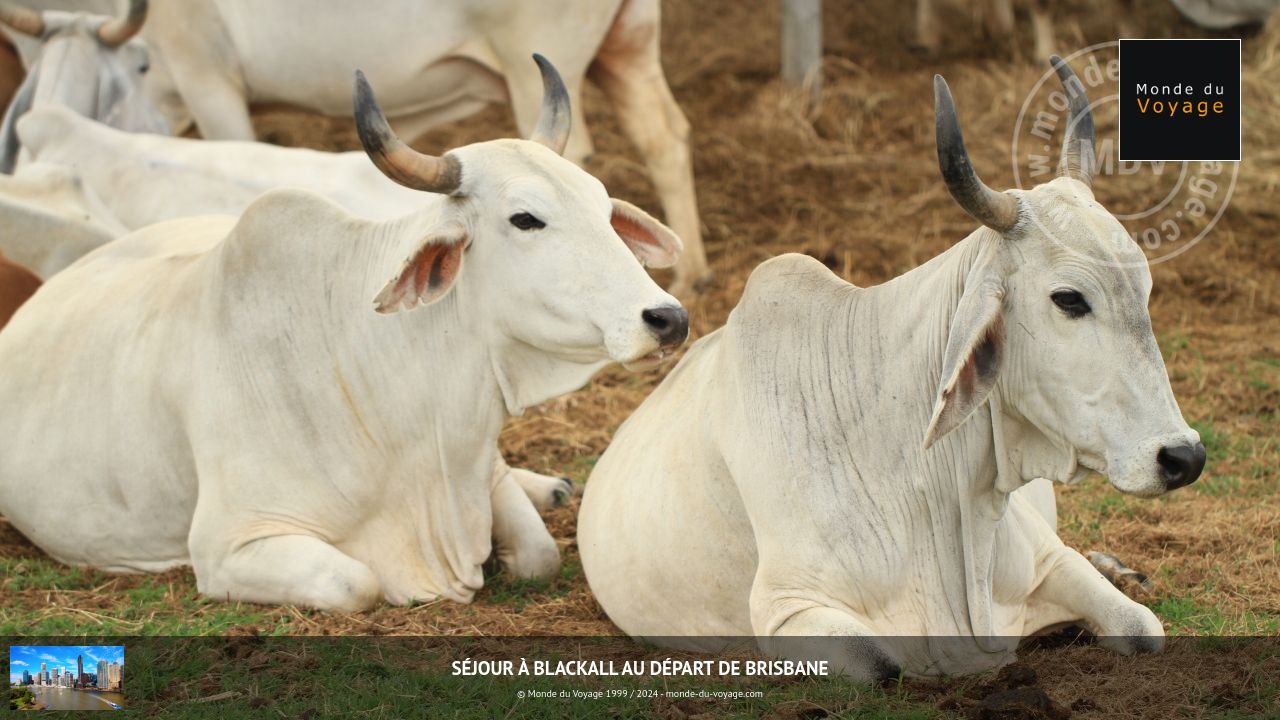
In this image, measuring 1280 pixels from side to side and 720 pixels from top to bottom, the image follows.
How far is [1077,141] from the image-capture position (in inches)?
166

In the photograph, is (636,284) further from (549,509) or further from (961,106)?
(961,106)

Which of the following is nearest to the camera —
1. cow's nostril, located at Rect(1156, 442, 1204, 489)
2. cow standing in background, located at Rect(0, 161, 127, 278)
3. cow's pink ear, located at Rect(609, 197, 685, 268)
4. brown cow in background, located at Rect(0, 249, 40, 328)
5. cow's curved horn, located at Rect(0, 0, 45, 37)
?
cow's nostril, located at Rect(1156, 442, 1204, 489)

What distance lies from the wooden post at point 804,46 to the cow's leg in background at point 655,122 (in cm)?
193

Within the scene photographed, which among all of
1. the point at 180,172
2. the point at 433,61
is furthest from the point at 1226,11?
the point at 180,172

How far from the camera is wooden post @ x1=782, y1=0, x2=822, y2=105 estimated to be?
1016 centimetres

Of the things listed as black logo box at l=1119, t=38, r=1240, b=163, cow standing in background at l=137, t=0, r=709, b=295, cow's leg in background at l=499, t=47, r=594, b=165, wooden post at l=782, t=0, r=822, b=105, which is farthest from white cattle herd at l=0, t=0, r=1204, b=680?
wooden post at l=782, t=0, r=822, b=105

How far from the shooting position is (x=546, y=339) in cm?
474

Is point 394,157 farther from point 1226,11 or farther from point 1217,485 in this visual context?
point 1226,11

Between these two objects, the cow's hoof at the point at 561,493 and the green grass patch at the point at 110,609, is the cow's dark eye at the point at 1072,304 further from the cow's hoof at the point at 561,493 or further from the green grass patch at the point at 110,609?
the cow's hoof at the point at 561,493

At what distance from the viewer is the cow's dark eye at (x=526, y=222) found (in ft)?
15.4

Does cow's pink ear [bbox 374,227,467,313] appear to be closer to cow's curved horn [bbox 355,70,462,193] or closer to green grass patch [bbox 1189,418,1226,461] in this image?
cow's curved horn [bbox 355,70,462,193]

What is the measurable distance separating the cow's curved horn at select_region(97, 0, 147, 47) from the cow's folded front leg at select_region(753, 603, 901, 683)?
16.7 ft

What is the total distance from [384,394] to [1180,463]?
2.27 m

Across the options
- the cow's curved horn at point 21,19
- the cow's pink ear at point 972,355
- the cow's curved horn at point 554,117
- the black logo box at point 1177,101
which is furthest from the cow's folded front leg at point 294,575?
the cow's curved horn at point 21,19
